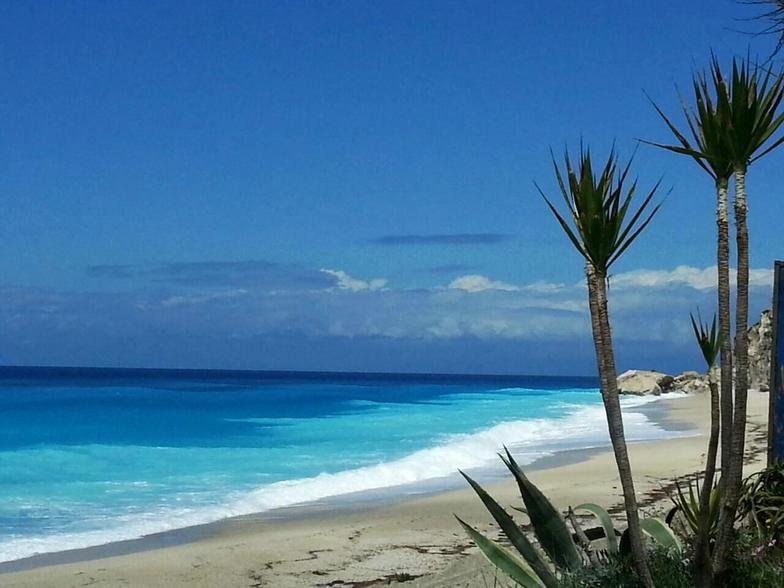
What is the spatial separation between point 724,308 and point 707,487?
2.35 ft

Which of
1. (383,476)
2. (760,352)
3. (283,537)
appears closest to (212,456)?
(383,476)

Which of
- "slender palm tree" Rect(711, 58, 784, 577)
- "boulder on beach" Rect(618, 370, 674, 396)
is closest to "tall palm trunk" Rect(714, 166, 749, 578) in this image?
"slender palm tree" Rect(711, 58, 784, 577)

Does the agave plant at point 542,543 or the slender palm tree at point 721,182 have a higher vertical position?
the slender palm tree at point 721,182

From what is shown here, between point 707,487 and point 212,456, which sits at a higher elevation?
point 707,487

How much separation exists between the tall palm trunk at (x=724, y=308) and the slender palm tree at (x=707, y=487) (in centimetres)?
14

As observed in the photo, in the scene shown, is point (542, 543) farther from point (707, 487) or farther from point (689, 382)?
point (689, 382)

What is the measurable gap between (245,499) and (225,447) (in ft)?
34.7

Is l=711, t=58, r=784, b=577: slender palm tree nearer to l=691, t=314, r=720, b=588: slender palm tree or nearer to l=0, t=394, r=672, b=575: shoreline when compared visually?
l=691, t=314, r=720, b=588: slender palm tree

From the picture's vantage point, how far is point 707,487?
11.7 feet

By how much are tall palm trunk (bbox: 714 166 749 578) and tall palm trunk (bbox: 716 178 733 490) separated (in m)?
0.03

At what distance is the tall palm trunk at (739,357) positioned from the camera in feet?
10.5

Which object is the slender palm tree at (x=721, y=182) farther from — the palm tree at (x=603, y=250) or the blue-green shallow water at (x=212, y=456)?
the blue-green shallow water at (x=212, y=456)

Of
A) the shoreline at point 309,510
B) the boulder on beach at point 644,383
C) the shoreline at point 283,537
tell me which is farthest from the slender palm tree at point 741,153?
the boulder on beach at point 644,383

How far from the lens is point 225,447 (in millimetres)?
24594
